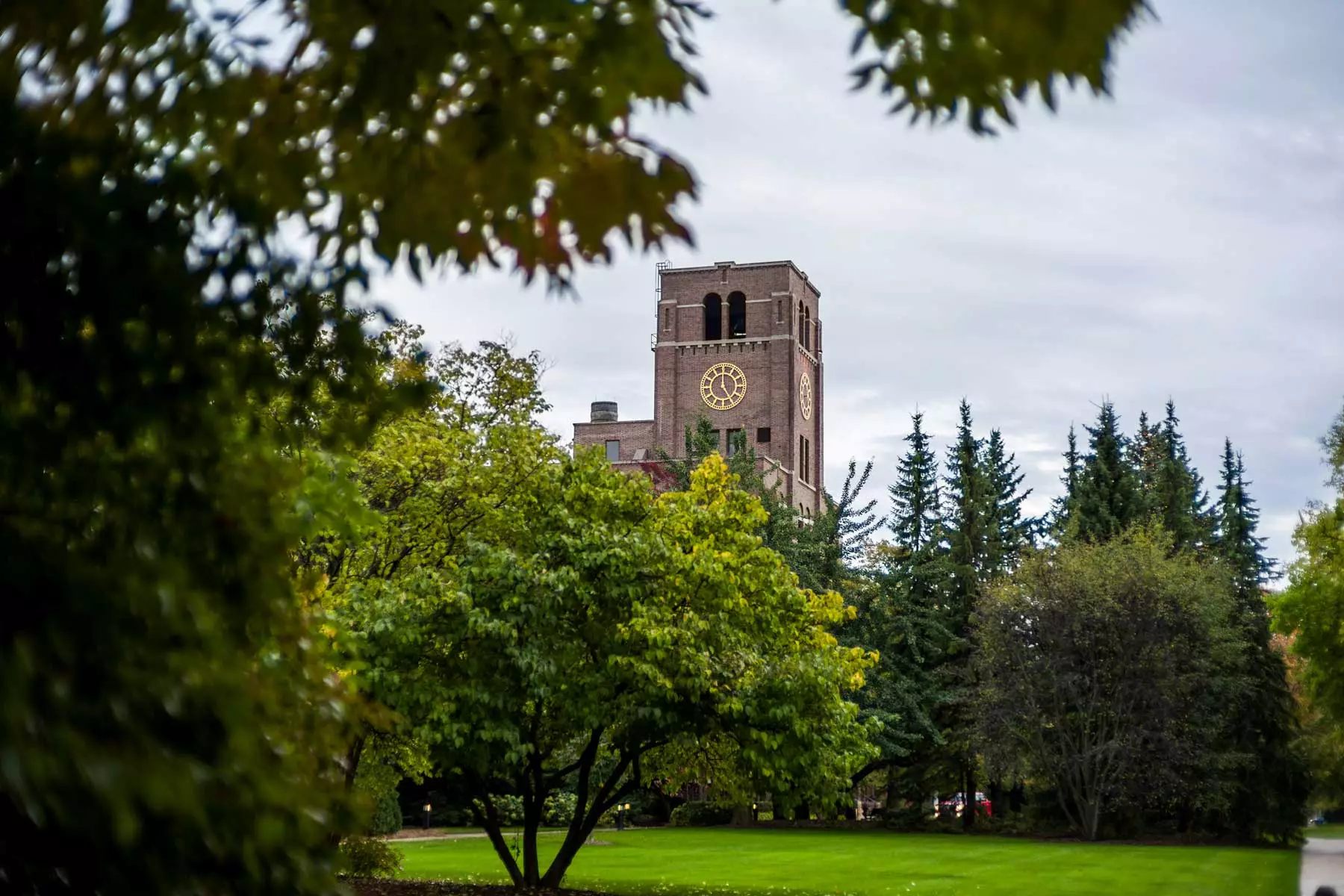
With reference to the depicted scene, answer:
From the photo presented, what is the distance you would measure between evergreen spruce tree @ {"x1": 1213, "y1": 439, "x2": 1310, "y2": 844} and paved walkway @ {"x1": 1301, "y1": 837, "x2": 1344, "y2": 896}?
4.53 ft

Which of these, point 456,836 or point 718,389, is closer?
point 456,836

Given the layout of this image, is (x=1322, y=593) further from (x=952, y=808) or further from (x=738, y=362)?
(x=738, y=362)

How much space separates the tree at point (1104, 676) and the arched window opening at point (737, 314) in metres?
42.0

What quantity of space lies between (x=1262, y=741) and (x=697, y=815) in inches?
770

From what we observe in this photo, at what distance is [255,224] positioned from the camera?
11.0ft

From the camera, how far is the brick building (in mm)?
81438

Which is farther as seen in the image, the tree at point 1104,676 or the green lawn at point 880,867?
the tree at point 1104,676

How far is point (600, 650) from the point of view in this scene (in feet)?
49.6

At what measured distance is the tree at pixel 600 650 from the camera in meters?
14.5

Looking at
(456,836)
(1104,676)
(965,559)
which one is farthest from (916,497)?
(456,836)

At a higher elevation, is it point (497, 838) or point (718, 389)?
point (718, 389)

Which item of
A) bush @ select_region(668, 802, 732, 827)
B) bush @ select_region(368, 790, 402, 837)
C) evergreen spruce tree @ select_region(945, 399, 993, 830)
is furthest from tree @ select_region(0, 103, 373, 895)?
bush @ select_region(668, 802, 732, 827)

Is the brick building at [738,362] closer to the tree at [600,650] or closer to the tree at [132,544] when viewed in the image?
the tree at [600,650]

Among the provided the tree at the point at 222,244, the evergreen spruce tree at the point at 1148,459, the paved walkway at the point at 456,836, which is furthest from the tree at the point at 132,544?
the evergreen spruce tree at the point at 1148,459
